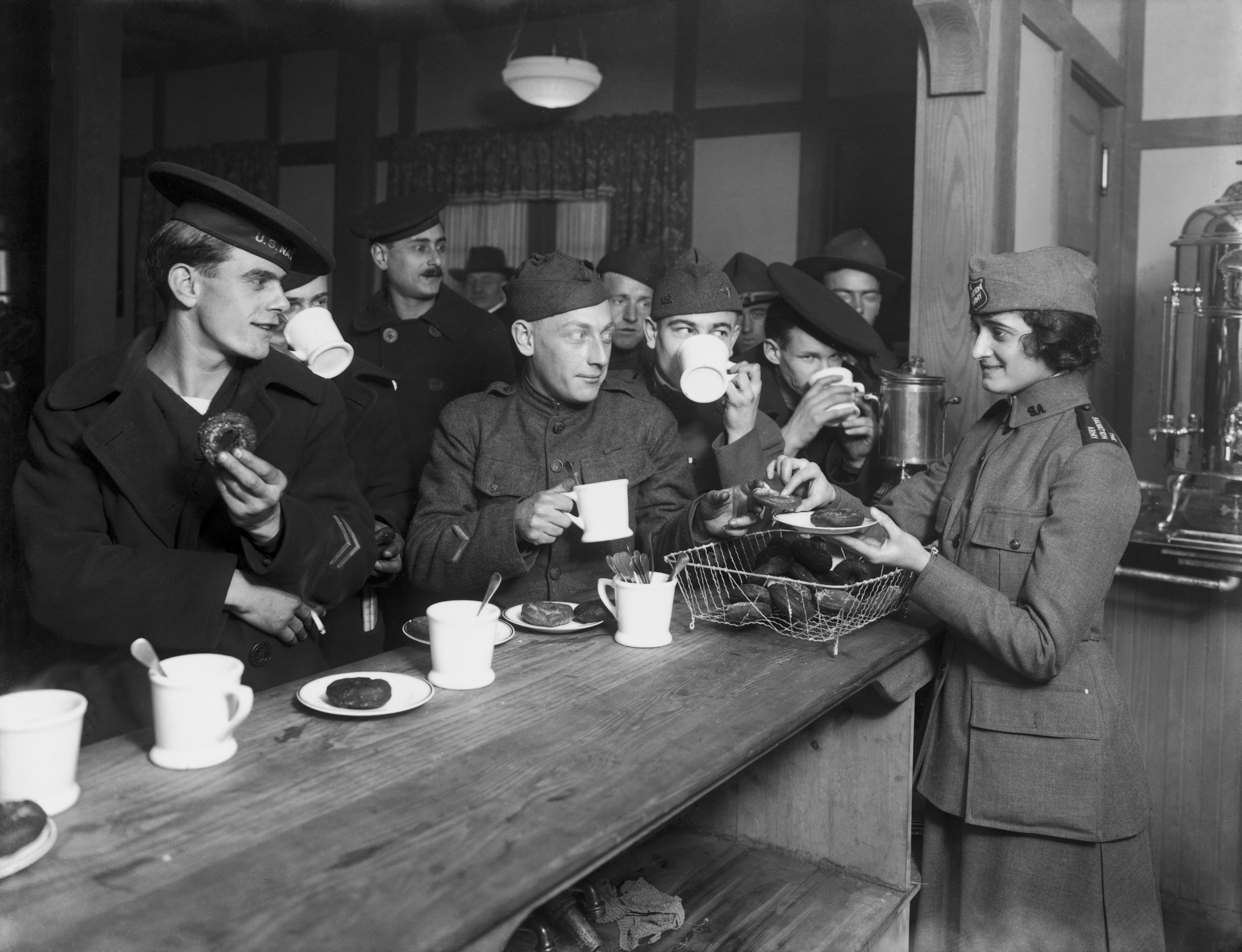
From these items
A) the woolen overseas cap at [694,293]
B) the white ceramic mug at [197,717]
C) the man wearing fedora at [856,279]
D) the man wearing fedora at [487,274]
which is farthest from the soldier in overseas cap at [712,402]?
→ the man wearing fedora at [487,274]

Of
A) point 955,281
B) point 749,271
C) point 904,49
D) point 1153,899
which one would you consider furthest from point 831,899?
point 904,49

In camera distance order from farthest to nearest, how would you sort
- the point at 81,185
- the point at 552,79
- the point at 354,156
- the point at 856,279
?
the point at 354,156, the point at 552,79, the point at 856,279, the point at 81,185

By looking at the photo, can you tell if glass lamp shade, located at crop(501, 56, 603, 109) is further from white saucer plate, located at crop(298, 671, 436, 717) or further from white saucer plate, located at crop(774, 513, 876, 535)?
white saucer plate, located at crop(298, 671, 436, 717)

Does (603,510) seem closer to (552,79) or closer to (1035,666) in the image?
(1035,666)

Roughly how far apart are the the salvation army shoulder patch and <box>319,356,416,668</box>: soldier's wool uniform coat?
1769mm

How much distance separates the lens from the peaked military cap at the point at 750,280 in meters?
4.79

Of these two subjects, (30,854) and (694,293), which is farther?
(694,293)

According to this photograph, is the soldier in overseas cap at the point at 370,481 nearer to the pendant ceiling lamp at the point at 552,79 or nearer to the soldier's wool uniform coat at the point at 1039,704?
the soldier's wool uniform coat at the point at 1039,704

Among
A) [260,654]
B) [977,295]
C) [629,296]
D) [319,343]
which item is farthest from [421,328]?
[977,295]

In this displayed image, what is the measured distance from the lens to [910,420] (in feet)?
10.8

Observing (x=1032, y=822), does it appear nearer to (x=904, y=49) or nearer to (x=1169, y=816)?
(x=1169, y=816)

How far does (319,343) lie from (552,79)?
180 inches

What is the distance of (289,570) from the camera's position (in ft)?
7.22

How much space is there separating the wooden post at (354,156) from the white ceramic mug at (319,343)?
625 centimetres
